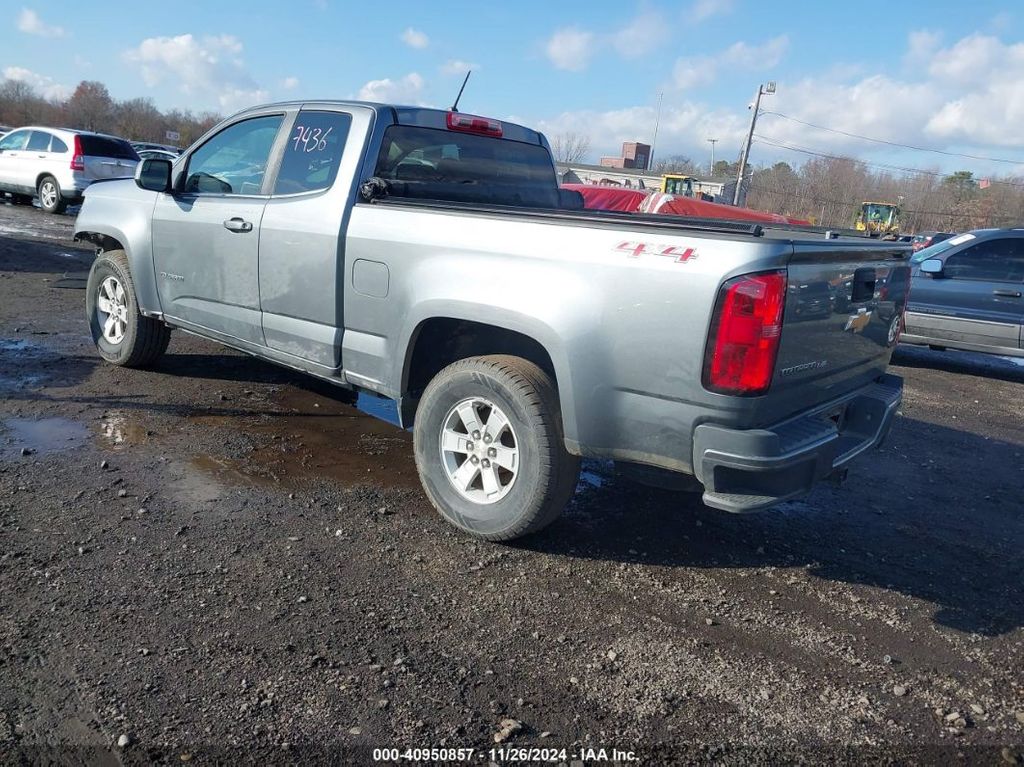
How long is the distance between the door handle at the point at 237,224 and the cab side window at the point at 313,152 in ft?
0.83

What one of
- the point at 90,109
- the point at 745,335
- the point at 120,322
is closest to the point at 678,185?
the point at 120,322

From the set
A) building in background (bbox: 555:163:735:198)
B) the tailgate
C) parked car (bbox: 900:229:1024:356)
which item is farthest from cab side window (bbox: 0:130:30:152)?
building in background (bbox: 555:163:735:198)

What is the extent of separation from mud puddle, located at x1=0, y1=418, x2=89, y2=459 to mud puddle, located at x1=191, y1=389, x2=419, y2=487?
2.37ft

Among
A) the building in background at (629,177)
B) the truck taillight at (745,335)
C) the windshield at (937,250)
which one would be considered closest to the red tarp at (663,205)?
the windshield at (937,250)

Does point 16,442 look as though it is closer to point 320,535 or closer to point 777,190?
point 320,535

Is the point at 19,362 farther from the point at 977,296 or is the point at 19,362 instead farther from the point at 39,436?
the point at 977,296

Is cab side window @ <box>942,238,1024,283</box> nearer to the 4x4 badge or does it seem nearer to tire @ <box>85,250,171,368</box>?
the 4x4 badge

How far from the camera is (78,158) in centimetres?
1694

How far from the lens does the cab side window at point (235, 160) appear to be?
4914 millimetres

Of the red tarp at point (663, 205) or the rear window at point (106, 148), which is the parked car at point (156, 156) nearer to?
the rear window at point (106, 148)

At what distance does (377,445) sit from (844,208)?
74.9 m

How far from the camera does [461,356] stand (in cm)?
421

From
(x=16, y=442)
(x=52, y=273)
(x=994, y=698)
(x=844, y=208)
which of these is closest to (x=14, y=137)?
(x=52, y=273)

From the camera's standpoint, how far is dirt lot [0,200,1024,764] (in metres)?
2.54
